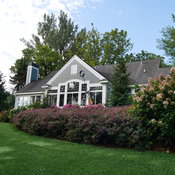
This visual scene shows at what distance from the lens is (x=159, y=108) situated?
605 cm

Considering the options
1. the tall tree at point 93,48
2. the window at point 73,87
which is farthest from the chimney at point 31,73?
the tall tree at point 93,48

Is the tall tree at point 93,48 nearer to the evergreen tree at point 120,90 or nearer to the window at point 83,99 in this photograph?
the window at point 83,99

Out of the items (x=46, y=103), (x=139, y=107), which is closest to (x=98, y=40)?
(x=46, y=103)

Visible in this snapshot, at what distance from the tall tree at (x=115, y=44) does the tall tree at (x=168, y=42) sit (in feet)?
27.9

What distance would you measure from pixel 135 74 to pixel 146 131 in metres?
11.5

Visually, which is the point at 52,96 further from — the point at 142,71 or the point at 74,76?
the point at 142,71

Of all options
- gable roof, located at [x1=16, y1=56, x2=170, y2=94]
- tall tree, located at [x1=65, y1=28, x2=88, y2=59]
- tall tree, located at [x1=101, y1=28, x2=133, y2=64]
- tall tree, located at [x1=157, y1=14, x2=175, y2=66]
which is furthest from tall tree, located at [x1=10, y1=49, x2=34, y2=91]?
tall tree, located at [x1=157, y1=14, x2=175, y2=66]

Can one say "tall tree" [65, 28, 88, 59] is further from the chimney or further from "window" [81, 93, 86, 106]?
"window" [81, 93, 86, 106]

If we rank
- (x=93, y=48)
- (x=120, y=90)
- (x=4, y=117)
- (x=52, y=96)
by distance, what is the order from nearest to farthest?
(x=120, y=90) → (x=4, y=117) → (x=52, y=96) → (x=93, y=48)

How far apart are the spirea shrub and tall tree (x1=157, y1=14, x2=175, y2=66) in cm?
1618

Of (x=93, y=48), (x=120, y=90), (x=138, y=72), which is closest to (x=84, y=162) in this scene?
(x=120, y=90)

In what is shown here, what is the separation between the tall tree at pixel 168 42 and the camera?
2134 cm

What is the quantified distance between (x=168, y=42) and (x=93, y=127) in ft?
59.5

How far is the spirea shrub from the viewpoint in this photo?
6456 mm
